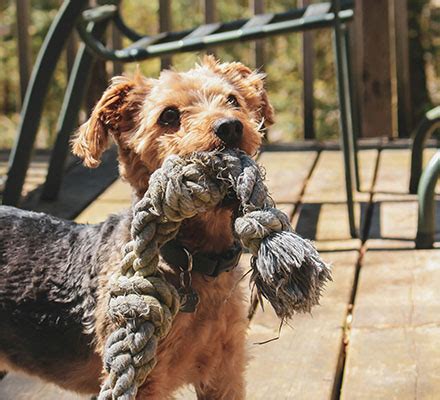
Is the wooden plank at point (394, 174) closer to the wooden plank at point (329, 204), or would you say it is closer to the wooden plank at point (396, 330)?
the wooden plank at point (329, 204)

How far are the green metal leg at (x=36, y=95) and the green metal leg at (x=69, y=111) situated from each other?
173mm

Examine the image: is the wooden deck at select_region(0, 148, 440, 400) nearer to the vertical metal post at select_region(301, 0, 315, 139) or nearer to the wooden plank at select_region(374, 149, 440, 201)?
the wooden plank at select_region(374, 149, 440, 201)

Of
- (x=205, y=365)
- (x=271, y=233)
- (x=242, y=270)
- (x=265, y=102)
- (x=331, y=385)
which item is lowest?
(x=331, y=385)

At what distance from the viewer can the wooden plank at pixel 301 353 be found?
120 inches

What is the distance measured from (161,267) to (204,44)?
197 centimetres

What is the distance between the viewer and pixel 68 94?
4.88 metres

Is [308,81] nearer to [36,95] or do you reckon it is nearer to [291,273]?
[36,95]

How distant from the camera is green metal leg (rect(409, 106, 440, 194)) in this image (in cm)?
474

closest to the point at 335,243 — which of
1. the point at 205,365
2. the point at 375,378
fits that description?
the point at 375,378

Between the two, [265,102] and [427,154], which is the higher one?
[265,102]

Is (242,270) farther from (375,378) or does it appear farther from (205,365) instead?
(375,378)

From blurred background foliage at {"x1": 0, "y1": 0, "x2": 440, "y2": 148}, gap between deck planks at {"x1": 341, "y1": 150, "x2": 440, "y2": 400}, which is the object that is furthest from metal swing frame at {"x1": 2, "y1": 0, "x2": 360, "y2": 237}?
blurred background foliage at {"x1": 0, "y1": 0, "x2": 440, "y2": 148}

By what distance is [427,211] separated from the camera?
Answer: 422 cm

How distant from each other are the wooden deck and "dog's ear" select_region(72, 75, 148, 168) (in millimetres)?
793
